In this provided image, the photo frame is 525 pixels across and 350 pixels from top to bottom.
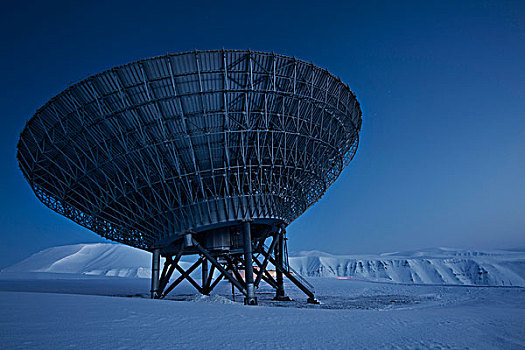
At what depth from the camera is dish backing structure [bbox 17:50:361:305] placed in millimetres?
17875

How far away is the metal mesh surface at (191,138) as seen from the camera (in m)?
17.8

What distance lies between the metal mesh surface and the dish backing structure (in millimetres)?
69

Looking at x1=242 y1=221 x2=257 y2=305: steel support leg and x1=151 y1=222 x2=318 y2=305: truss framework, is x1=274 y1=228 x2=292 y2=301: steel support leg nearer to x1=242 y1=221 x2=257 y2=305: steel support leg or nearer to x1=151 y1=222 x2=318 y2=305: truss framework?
x1=151 y1=222 x2=318 y2=305: truss framework

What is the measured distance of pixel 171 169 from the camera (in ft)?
68.9

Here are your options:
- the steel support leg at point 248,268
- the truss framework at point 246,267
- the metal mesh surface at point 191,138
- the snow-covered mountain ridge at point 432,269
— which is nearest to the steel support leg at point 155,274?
the truss framework at point 246,267

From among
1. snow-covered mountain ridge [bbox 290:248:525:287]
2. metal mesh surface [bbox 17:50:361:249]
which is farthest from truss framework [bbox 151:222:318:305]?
snow-covered mountain ridge [bbox 290:248:525:287]

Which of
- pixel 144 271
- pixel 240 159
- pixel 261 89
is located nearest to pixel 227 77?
pixel 261 89

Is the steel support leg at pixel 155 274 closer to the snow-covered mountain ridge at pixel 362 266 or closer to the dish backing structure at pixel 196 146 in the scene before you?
the dish backing structure at pixel 196 146

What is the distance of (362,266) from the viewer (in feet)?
480

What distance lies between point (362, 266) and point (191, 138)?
143127 mm

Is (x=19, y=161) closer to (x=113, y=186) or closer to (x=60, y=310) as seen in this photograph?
(x=113, y=186)

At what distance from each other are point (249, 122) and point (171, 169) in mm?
6122

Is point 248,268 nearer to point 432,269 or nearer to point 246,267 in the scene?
point 246,267

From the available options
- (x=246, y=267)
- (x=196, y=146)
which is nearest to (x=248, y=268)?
(x=246, y=267)
